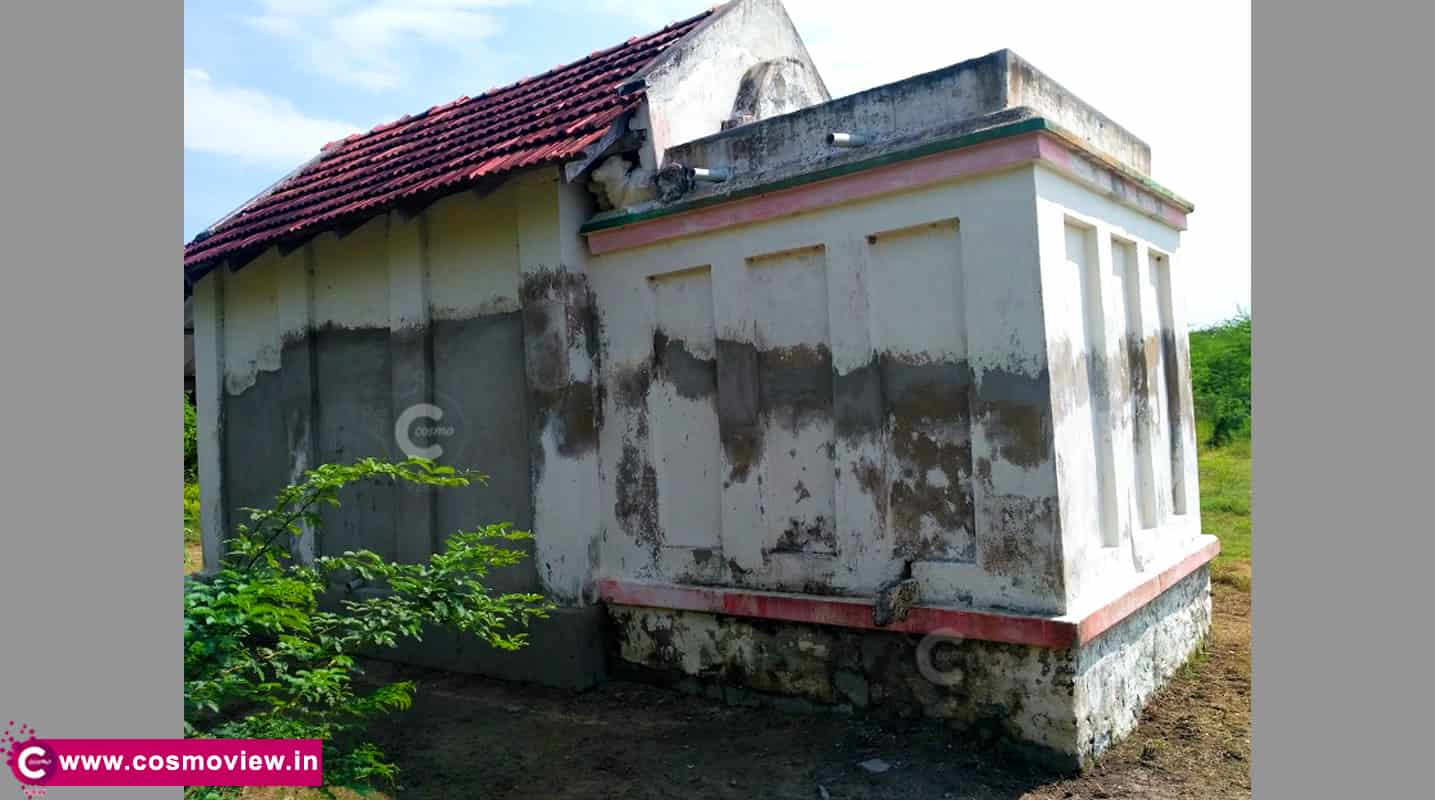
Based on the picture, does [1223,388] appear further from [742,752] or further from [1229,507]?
[742,752]

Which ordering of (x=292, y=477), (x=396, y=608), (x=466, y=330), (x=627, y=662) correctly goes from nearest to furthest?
(x=396, y=608), (x=627, y=662), (x=466, y=330), (x=292, y=477)

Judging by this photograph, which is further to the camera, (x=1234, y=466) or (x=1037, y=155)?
(x=1234, y=466)

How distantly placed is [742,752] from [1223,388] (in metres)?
14.9

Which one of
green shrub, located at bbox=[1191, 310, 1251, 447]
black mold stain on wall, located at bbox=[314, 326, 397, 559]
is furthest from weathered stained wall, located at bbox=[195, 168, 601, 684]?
green shrub, located at bbox=[1191, 310, 1251, 447]

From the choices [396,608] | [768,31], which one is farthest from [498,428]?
[768,31]

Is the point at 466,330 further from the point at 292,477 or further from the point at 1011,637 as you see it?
the point at 1011,637

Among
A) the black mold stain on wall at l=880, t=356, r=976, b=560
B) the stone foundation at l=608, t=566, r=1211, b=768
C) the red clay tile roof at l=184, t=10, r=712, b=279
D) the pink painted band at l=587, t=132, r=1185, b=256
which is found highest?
the red clay tile roof at l=184, t=10, r=712, b=279

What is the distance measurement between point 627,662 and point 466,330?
2837mm

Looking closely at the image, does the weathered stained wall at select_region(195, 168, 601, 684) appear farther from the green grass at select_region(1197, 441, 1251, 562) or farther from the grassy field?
the green grass at select_region(1197, 441, 1251, 562)

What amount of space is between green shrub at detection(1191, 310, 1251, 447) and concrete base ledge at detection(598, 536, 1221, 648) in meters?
10.4

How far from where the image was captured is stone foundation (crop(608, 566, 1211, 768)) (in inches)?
219

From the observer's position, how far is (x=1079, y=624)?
538 cm

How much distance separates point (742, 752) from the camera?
608cm

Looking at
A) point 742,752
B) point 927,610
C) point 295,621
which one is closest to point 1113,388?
Answer: point 927,610
